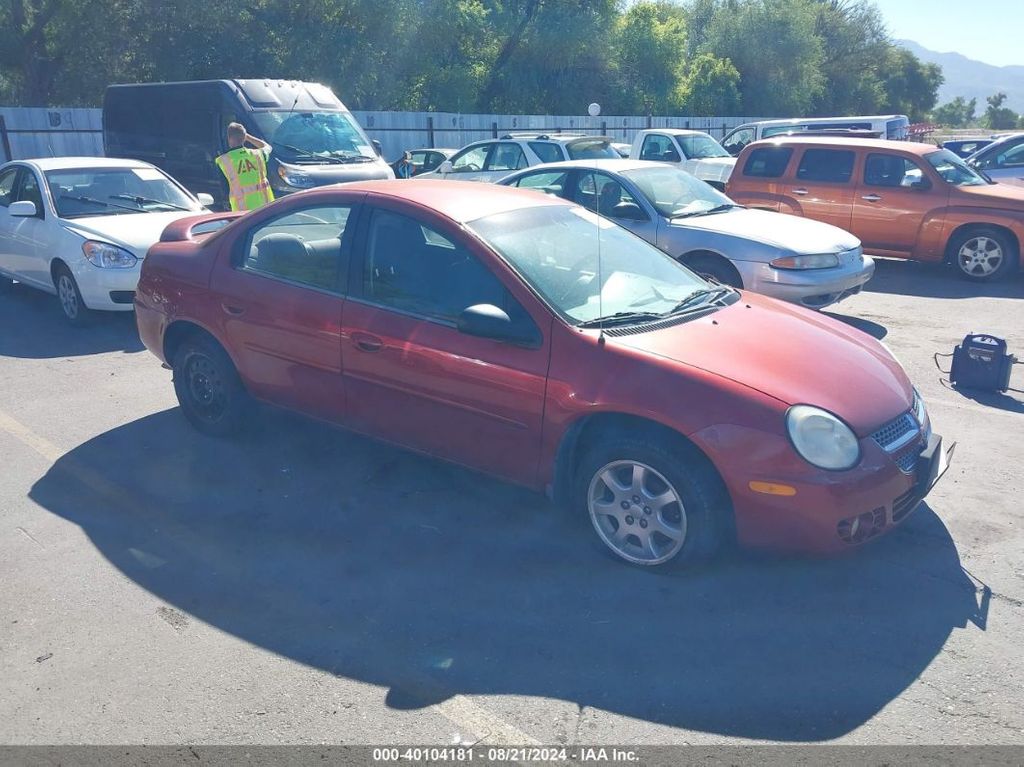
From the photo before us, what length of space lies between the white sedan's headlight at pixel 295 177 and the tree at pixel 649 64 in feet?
97.8

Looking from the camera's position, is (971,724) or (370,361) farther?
(370,361)

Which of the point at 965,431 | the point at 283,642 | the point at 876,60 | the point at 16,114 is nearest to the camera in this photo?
the point at 283,642

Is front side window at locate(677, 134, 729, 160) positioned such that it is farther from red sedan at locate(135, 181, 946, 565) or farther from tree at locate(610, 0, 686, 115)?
tree at locate(610, 0, 686, 115)

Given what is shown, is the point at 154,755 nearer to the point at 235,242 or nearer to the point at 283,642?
the point at 283,642

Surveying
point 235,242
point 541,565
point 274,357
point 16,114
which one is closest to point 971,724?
point 541,565

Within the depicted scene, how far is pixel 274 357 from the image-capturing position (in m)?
5.32

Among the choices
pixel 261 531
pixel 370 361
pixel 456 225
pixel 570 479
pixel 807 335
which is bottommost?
pixel 261 531

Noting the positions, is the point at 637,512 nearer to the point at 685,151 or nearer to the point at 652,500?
the point at 652,500

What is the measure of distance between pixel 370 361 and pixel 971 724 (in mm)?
3178

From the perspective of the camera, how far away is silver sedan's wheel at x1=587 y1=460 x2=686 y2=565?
4.09m

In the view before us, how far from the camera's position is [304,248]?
17.2ft

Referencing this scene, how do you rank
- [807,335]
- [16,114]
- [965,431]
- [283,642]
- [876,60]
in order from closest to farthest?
[283,642], [807,335], [965,431], [16,114], [876,60]

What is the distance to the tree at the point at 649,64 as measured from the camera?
40.2 m

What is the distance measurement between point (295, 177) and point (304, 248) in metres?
7.68
